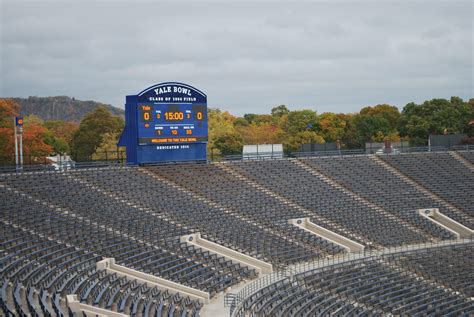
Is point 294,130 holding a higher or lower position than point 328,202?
higher

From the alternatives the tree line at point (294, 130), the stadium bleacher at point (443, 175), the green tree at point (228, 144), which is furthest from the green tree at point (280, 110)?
the stadium bleacher at point (443, 175)

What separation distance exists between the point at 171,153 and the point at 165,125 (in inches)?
69.4

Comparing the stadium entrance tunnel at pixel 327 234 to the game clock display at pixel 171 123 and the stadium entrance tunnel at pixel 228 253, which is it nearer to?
the stadium entrance tunnel at pixel 228 253

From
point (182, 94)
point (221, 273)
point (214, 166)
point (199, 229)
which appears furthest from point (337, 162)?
point (221, 273)

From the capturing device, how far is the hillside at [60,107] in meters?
187

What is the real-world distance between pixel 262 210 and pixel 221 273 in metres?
8.85

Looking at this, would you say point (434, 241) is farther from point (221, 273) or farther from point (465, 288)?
point (221, 273)

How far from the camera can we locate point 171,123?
42.5 m

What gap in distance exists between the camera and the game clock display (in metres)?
41.6

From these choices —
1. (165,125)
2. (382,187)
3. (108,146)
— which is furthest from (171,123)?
(108,146)

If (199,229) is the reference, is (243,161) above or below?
above

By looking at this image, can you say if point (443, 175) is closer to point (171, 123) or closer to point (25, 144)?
point (171, 123)

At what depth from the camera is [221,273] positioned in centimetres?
3234

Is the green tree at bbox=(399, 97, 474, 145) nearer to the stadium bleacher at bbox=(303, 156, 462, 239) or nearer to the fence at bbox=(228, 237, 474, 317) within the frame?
the stadium bleacher at bbox=(303, 156, 462, 239)
